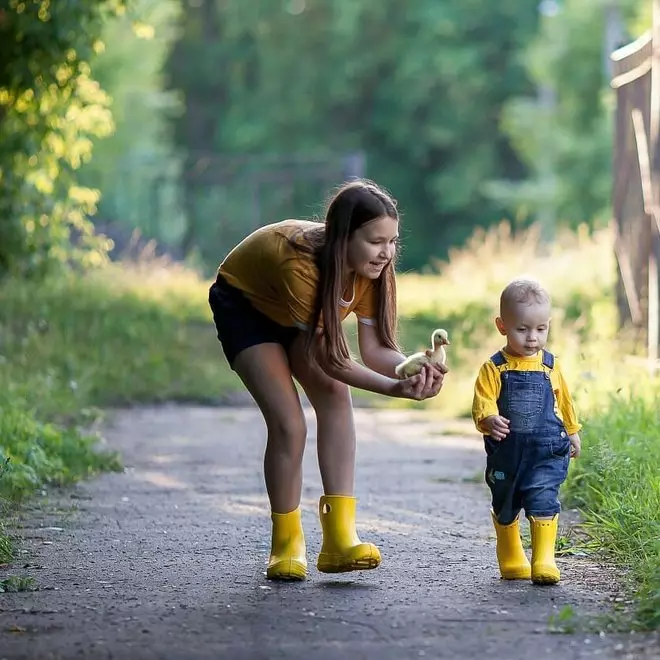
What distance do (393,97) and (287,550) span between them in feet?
117

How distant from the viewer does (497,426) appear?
4.52 metres

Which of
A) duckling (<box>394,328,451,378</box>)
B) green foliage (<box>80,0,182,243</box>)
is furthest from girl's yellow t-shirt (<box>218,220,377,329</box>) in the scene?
green foliage (<box>80,0,182,243</box>)

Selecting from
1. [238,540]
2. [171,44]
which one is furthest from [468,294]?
[171,44]

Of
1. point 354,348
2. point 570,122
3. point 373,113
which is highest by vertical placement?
point 373,113

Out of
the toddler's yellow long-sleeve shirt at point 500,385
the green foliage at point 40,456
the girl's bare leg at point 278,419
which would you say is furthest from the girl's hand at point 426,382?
the green foliage at point 40,456

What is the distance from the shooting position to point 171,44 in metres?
43.4

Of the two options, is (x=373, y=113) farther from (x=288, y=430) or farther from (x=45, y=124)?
(x=288, y=430)

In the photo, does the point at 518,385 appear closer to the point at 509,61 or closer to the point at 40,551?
the point at 40,551

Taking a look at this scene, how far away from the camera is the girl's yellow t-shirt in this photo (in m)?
Answer: 4.60

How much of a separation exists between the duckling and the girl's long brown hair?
0.19 meters

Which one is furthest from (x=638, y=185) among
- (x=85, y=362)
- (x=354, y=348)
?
(x=85, y=362)

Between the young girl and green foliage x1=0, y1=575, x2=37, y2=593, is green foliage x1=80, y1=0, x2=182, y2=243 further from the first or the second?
green foliage x1=0, y1=575, x2=37, y2=593

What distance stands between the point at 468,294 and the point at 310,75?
24.8 metres

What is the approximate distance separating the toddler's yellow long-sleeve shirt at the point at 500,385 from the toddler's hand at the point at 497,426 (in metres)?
0.02
